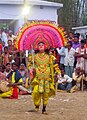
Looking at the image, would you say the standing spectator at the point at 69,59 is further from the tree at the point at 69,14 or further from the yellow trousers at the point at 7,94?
the tree at the point at 69,14

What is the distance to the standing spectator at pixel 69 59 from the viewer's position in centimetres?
1422

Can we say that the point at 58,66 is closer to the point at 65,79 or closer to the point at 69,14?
the point at 65,79

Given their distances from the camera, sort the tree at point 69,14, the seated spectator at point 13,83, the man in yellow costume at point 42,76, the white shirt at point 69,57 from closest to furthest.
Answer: the man in yellow costume at point 42,76, the seated spectator at point 13,83, the white shirt at point 69,57, the tree at point 69,14

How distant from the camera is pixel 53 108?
1002cm

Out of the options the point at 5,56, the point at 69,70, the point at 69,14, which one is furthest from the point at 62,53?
the point at 69,14

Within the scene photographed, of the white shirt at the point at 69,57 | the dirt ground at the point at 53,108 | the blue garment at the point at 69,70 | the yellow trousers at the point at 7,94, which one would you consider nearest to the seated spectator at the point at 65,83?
the blue garment at the point at 69,70

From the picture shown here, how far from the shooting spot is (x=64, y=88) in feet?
45.6

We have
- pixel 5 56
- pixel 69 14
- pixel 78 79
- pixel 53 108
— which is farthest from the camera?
pixel 69 14

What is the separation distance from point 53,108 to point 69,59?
447 cm

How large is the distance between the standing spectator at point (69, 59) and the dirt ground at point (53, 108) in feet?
5.47

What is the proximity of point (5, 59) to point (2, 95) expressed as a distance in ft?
9.16

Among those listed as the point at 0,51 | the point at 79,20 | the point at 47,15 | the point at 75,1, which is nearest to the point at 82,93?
the point at 0,51

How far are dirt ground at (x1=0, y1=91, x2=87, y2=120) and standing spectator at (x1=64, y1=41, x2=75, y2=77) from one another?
5.47ft

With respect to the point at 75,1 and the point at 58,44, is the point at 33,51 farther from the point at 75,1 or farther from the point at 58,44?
the point at 75,1
